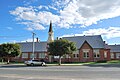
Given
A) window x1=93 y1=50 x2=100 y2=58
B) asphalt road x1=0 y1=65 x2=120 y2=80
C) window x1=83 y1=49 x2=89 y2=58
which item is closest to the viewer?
asphalt road x1=0 y1=65 x2=120 y2=80

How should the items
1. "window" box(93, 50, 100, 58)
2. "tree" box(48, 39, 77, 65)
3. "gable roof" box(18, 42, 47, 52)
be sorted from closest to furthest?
"tree" box(48, 39, 77, 65) < "window" box(93, 50, 100, 58) < "gable roof" box(18, 42, 47, 52)

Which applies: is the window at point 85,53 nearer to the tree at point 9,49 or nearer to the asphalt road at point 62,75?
the tree at point 9,49

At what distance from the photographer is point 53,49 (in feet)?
179

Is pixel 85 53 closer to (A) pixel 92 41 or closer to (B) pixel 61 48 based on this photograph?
(A) pixel 92 41

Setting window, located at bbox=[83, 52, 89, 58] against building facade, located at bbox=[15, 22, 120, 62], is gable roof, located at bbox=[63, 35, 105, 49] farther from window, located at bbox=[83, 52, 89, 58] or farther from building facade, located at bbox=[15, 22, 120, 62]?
window, located at bbox=[83, 52, 89, 58]

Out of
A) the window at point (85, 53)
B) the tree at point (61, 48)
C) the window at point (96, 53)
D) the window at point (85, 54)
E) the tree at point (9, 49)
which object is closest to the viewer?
the tree at point (61, 48)

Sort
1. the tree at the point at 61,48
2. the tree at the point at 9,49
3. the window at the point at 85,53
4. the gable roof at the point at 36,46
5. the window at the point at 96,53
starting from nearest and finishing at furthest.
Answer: the tree at the point at 61,48 → the tree at the point at 9,49 → the window at the point at 96,53 → the window at the point at 85,53 → the gable roof at the point at 36,46

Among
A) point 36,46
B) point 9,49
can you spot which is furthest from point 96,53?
point 9,49

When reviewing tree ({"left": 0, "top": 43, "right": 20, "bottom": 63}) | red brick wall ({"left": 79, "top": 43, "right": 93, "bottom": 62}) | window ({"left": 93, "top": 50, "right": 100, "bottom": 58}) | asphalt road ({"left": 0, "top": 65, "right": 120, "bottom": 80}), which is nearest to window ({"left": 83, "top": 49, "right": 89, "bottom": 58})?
red brick wall ({"left": 79, "top": 43, "right": 93, "bottom": 62})

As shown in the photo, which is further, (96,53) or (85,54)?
(85,54)

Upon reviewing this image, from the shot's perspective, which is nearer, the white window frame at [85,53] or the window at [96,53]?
the window at [96,53]

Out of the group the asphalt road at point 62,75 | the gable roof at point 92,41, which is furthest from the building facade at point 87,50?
the asphalt road at point 62,75

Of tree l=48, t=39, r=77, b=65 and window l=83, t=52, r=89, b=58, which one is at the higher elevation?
tree l=48, t=39, r=77, b=65

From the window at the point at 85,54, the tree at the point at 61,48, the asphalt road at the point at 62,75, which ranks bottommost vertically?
the asphalt road at the point at 62,75
